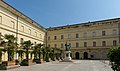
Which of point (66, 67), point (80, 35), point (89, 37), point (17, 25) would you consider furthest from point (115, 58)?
point (80, 35)

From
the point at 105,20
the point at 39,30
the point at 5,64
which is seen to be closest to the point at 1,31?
the point at 5,64

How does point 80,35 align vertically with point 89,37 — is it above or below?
above

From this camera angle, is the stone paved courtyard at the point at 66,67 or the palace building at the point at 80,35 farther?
the palace building at the point at 80,35

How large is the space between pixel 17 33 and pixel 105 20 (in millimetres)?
30176

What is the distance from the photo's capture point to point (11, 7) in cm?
3281

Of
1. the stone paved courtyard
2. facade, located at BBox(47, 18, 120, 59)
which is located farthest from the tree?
facade, located at BBox(47, 18, 120, 59)

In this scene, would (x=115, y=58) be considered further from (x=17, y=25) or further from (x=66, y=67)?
(x=17, y=25)

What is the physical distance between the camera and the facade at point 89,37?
49534 mm

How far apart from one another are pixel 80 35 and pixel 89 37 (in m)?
3.14

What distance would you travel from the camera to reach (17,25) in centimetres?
3512

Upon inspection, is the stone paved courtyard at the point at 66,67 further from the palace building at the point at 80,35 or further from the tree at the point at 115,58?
the palace building at the point at 80,35

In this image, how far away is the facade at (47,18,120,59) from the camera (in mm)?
49534

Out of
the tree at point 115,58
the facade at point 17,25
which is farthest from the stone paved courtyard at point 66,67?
the tree at point 115,58

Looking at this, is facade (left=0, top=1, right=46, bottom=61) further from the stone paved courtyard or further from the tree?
the tree
